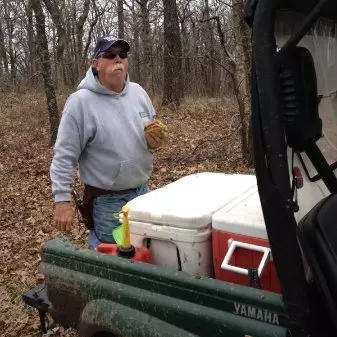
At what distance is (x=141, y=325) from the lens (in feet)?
7.11

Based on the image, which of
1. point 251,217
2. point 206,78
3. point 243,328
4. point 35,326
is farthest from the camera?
point 206,78

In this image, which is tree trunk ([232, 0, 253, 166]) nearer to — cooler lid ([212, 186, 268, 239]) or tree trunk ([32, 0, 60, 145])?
cooler lid ([212, 186, 268, 239])

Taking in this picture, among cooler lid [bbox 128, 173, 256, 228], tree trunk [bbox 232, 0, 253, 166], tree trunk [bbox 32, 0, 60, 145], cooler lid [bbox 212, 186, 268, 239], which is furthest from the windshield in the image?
tree trunk [bbox 32, 0, 60, 145]

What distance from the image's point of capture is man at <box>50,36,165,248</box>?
10.8 feet

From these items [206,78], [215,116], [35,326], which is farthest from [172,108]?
[35,326]

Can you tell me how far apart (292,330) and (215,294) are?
382mm

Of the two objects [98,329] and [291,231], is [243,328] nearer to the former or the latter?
[291,231]

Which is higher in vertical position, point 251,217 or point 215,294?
point 251,217

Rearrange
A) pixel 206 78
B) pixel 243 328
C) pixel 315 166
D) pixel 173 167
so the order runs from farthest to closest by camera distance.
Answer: pixel 206 78
pixel 173 167
pixel 315 166
pixel 243 328

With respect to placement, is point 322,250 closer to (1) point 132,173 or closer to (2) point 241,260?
(2) point 241,260

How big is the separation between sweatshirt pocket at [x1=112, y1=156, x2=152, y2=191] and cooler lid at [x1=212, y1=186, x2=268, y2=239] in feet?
3.66

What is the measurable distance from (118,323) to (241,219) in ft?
2.54

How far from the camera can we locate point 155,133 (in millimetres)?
3402

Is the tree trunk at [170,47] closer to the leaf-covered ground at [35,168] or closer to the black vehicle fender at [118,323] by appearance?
the leaf-covered ground at [35,168]
